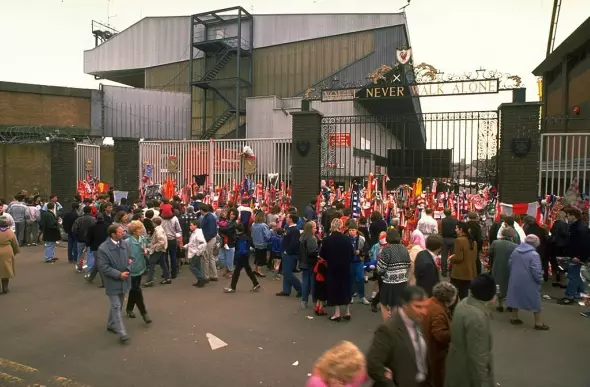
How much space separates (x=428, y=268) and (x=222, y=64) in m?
26.0

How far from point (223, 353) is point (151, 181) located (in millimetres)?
12429

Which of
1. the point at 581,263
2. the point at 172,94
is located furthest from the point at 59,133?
the point at 581,263

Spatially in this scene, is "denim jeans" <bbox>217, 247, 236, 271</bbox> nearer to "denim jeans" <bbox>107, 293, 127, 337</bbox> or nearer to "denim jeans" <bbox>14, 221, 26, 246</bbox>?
"denim jeans" <bbox>107, 293, 127, 337</bbox>

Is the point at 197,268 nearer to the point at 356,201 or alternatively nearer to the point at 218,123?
the point at 356,201

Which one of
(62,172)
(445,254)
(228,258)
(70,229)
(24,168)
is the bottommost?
(228,258)

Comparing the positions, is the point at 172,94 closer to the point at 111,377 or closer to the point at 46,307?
the point at 46,307

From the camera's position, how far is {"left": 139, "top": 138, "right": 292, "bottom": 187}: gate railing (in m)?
15.2

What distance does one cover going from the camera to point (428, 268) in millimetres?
5891

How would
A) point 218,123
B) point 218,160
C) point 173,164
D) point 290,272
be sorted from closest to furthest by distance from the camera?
point 290,272 < point 218,160 < point 173,164 < point 218,123

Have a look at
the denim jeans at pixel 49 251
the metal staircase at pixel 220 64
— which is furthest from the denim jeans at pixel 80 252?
the metal staircase at pixel 220 64

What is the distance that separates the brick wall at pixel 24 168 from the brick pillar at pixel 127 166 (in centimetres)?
→ 345

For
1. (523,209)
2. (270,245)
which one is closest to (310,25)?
(523,209)

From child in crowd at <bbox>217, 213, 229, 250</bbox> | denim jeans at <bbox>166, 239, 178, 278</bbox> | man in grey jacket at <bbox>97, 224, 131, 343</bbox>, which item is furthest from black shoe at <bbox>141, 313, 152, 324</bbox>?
child in crowd at <bbox>217, 213, 229, 250</bbox>

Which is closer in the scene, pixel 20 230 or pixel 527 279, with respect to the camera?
pixel 527 279
